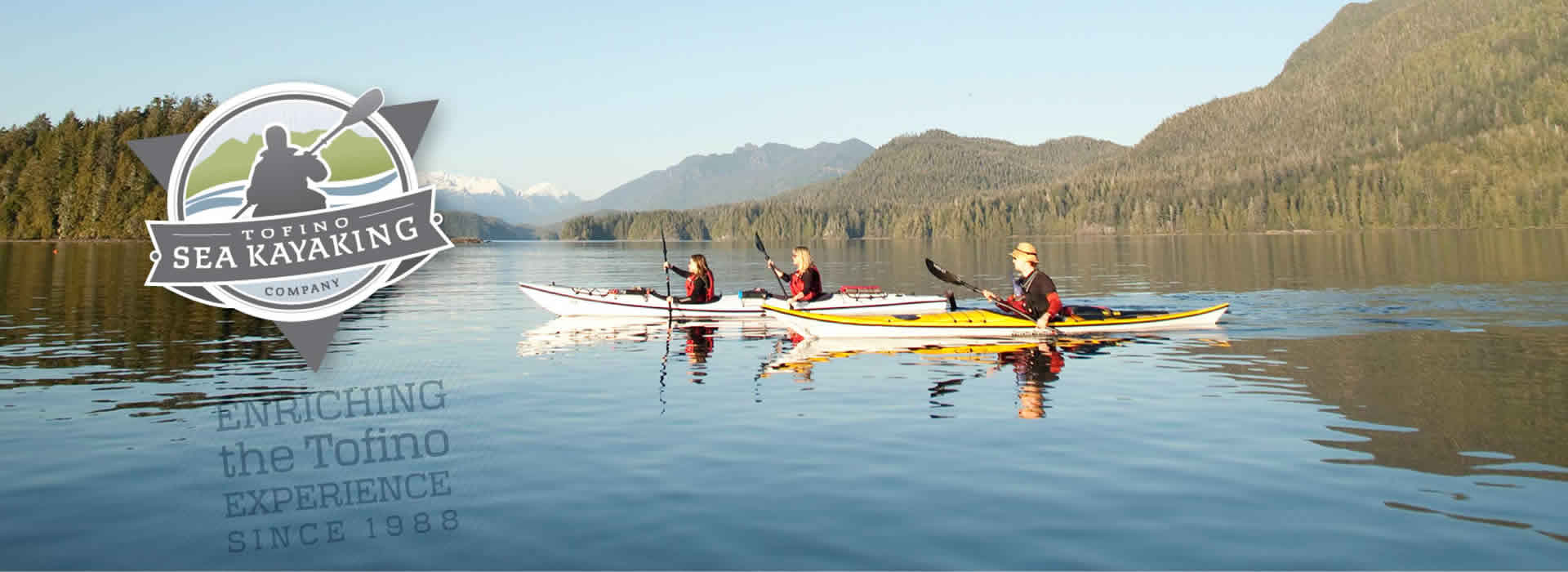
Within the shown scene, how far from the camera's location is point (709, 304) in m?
36.8

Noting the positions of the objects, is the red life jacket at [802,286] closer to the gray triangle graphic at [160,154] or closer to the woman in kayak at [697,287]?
the woman in kayak at [697,287]

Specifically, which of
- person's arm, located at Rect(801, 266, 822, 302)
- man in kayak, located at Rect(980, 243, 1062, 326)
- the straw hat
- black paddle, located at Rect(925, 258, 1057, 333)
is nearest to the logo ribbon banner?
the straw hat

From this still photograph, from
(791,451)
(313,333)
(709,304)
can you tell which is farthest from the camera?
(709,304)

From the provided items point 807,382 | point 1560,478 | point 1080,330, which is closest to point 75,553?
point 807,382

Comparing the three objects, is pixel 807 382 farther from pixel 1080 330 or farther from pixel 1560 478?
pixel 1560 478

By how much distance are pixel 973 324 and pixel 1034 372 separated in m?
6.02

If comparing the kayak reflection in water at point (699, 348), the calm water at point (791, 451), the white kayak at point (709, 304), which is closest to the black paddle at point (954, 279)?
the calm water at point (791, 451)

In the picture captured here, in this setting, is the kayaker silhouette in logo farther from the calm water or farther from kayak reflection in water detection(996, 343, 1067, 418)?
kayak reflection in water detection(996, 343, 1067, 418)

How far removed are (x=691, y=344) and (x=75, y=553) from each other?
19607 millimetres

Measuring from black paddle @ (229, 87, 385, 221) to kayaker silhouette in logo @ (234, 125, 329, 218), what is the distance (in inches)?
0.8

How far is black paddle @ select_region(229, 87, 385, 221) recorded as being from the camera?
529 inches

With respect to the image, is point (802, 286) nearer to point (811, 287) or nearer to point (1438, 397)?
point (811, 287)

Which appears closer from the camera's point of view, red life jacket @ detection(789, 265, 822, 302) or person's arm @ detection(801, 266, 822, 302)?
red life jacket @ detection(789, 265, 822, 302)

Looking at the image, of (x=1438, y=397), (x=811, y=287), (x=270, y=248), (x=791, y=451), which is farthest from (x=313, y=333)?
(x=811, y=287)
